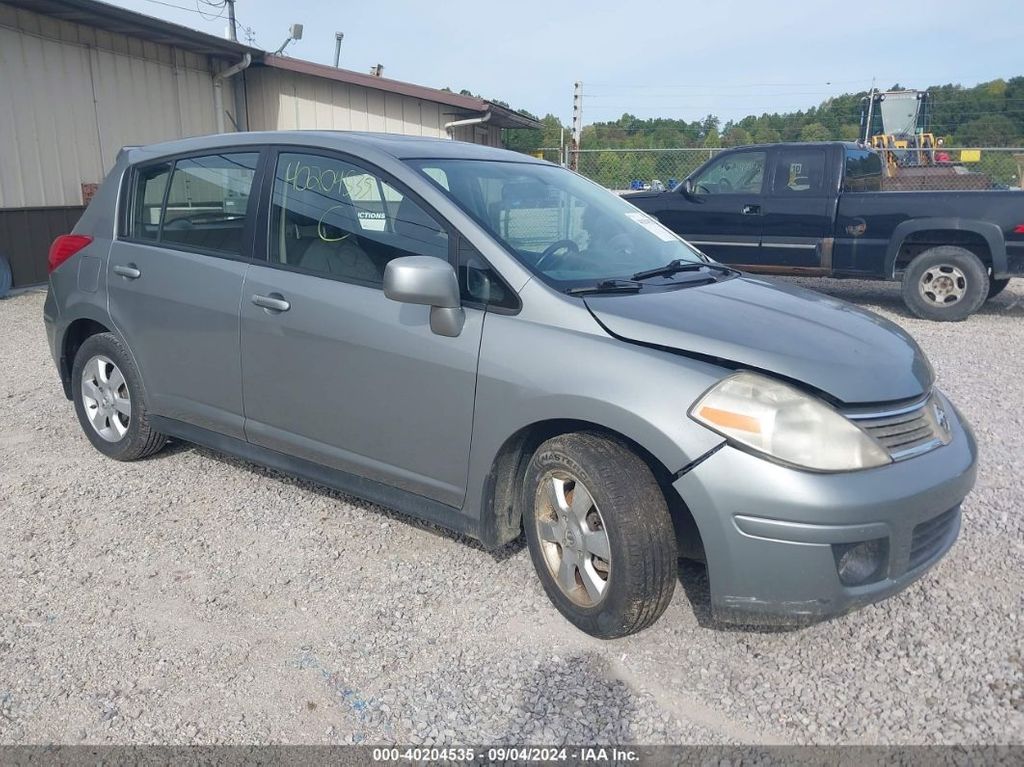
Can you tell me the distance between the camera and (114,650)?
2.91 m

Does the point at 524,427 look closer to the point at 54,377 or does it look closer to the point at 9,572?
the point at 9,572

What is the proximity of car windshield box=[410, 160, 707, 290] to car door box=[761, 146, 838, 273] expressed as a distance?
19.5 ft

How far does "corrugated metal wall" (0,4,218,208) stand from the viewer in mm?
10430

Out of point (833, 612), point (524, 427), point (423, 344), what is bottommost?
point (833, 612)

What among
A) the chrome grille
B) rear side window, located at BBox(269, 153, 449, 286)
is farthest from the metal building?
the chrome grille

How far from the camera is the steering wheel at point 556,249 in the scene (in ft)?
10.5

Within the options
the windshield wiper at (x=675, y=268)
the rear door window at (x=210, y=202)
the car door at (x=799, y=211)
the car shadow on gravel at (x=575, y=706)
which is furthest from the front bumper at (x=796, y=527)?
the car door at (x=799, y=211)

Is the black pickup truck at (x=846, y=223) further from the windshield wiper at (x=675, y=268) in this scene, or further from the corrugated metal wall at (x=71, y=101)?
the corrugated metal wall at (x=71, y=101)

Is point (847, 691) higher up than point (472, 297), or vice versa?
point (472, 297)

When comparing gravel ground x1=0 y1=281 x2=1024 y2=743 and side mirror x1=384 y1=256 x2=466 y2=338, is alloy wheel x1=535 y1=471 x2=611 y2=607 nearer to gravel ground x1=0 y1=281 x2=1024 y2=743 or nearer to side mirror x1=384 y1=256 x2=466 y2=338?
gravel ground x1=0 y1=281 x2=1024 y2=743

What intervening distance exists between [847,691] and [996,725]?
0.42 metres

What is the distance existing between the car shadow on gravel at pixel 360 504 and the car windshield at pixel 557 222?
4.08 feet

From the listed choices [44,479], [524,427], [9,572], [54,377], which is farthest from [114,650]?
[54,377]

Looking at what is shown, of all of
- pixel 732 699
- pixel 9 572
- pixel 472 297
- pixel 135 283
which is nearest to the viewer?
pixel 732 699
